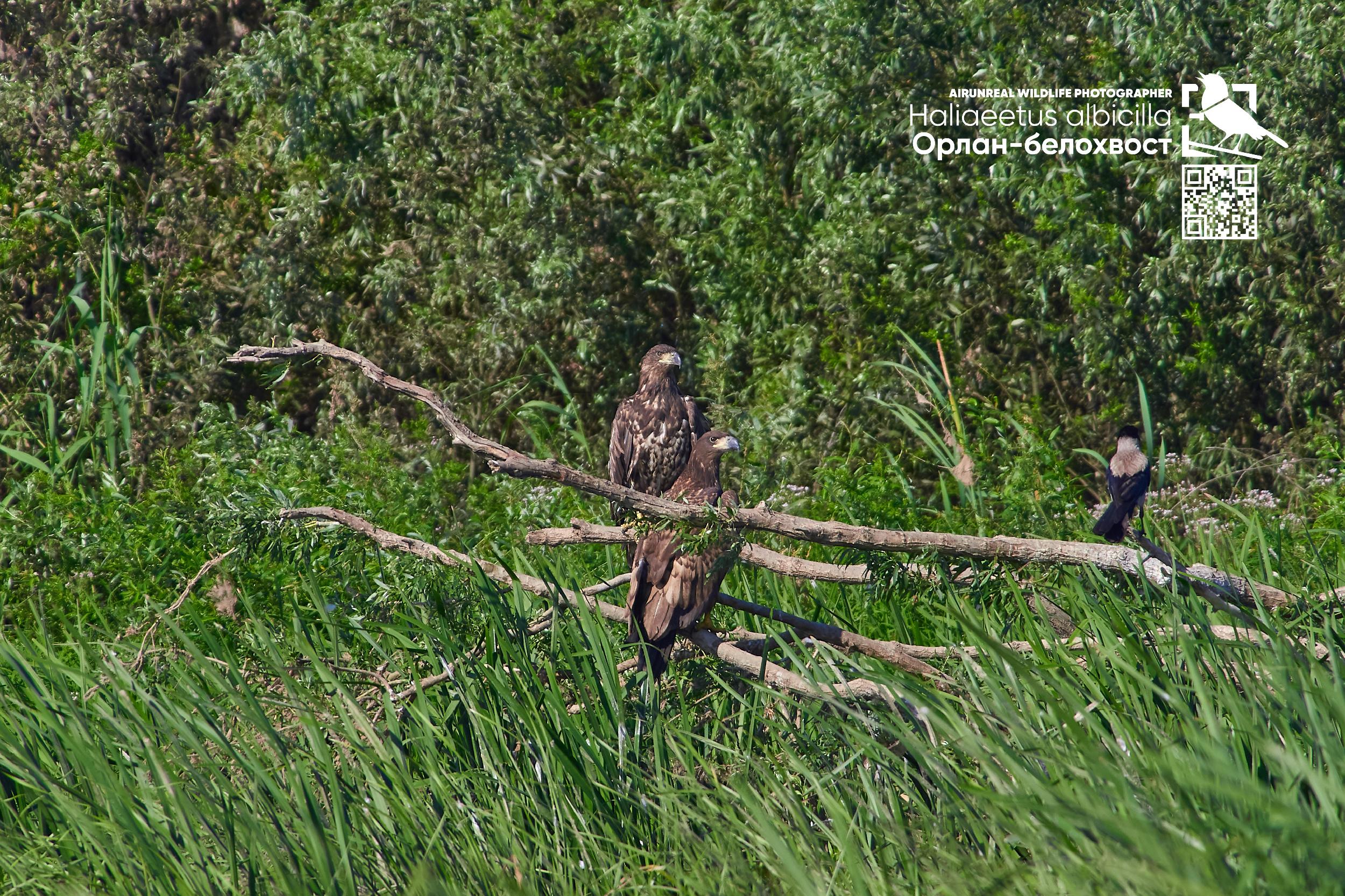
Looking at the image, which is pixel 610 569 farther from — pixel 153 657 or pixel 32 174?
pixel 32 174

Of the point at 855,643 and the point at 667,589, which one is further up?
the point at 667,589

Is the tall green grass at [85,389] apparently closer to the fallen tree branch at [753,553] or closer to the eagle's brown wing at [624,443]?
the eagle's brown wing at [624,443]

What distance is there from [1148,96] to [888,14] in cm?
129

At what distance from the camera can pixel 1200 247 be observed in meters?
5.38

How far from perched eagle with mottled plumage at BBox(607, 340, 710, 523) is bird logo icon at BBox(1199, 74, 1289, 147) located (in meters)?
2.89

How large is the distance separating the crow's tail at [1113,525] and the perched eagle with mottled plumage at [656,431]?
1.52 m

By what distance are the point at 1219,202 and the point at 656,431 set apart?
3051mm

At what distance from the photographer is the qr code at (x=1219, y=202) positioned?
17.0 feet

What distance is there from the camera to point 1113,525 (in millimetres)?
2902

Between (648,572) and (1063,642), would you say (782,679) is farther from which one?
(1063,642)

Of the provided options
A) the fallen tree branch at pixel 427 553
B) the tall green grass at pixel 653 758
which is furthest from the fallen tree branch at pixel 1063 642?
the fallen tree branch at pixel 427 553

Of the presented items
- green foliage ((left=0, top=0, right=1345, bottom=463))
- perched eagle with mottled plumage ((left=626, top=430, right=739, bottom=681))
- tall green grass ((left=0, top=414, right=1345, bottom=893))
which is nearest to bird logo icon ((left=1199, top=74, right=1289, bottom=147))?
green foliage ((left=0, top=0, right=1345, bottom=463))

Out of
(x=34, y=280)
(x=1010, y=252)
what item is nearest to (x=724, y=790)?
(x=1010, y=252)

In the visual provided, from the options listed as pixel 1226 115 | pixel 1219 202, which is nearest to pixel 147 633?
pixel 1219 202
